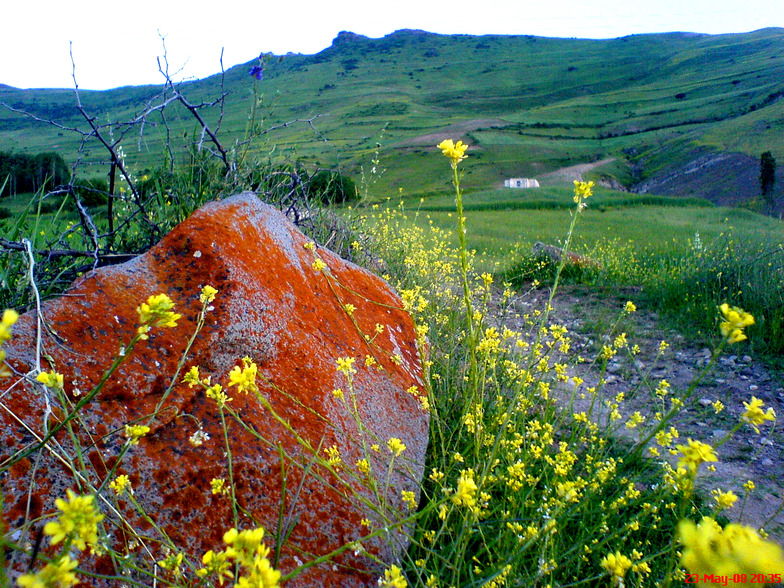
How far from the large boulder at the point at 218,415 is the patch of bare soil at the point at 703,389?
5.12 feet

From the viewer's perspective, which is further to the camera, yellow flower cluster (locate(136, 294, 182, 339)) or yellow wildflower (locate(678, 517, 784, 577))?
yellow flower cluster (locate(136, 294, 182, 339))

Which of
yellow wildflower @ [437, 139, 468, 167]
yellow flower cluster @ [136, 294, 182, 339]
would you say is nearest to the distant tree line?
yellow flower cluster @ [136, 294, 182, 339]

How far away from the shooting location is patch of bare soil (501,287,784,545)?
2832 mm

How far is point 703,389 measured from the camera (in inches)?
166

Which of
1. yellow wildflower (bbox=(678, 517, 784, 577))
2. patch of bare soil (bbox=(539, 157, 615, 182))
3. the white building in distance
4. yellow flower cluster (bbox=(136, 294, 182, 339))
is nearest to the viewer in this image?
yellow wildflower (bbox=(678, 517, 784, 577))

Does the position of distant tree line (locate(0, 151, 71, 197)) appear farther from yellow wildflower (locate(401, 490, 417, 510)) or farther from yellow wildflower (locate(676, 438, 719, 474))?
yellow wildflower (locate(676, 438, 719, 474))

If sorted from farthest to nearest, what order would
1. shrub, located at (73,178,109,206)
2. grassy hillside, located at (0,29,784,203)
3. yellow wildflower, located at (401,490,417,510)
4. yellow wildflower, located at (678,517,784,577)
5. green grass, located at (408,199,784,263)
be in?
grassy hillside, located at (0,29,784,203) < green grass, located at (408,199,784,263) < shrub, located at (73,178,109,206) < yellow wildflower, located at (401,490,417,510) < yellow wildflower, located at (678,517,784,577)

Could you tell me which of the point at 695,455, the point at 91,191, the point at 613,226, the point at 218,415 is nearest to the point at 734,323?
the point at 695,455

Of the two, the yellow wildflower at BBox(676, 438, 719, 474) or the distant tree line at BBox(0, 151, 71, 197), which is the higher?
the distant tree line at BBox(0, 151, 71, 197)

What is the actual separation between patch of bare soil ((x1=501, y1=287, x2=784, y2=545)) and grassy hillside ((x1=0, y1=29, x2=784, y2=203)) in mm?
3547

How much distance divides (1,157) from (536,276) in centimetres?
2158

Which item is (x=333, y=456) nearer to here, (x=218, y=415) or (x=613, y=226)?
(x=218, y=415)

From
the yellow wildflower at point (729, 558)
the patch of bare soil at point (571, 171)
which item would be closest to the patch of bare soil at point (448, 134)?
the patch of bare soil at point (571, 171)

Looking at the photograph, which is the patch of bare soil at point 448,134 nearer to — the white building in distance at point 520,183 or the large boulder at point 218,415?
the white building in distance at point 520,183
